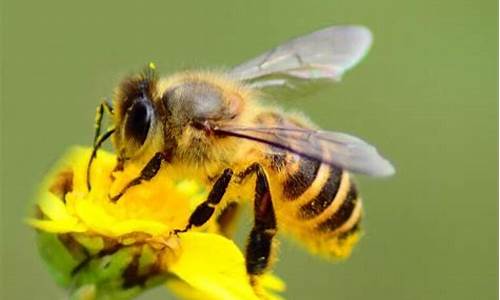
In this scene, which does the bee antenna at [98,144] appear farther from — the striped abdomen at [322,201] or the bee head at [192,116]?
the striped abdomen at [322,201]

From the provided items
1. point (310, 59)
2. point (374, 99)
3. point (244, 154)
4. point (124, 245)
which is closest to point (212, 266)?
point (124, 245)

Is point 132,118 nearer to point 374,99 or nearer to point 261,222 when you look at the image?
point 261,222

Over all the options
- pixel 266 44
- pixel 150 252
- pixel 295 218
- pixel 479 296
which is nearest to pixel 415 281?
pixel 479 296

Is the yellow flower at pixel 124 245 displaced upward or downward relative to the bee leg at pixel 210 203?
downward

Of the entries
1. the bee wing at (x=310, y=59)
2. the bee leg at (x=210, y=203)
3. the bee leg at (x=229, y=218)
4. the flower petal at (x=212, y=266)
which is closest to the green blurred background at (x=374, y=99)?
the bee wing at (x=310, y=59)

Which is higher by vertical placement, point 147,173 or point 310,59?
point 310,59

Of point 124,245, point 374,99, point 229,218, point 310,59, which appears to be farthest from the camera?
point 374,99

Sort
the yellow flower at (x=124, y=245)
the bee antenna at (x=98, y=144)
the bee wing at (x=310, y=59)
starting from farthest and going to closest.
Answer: the bee wing at (x=310, y=59) < the bee antenna at (x=98, y=144) < the yellow flower at (x=124, y=245)
